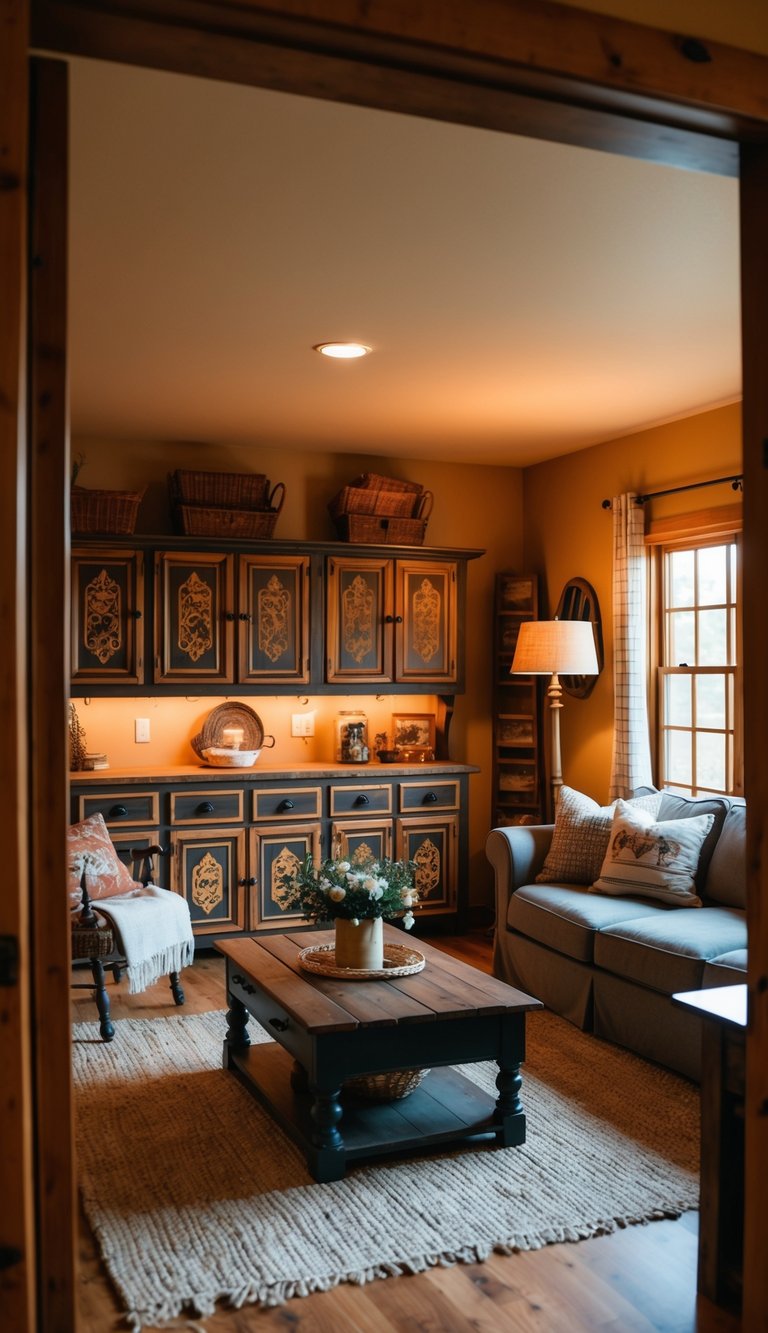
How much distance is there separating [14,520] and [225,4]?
2.48 feet

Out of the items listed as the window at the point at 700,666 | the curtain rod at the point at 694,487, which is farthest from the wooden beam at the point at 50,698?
the window at the point at 700,666

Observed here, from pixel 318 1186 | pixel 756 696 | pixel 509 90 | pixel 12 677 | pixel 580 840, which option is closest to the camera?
pixel 12 677

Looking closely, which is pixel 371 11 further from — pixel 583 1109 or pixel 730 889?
pixel 730 889

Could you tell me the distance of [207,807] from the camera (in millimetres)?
5516

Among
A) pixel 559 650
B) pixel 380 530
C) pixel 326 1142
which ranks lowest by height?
pixel 326 1142

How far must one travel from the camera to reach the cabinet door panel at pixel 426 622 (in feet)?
20.1

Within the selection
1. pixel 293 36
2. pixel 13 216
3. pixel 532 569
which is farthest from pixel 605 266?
pixel 532 569

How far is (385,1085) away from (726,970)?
46.4 inches

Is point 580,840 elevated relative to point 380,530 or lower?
lower

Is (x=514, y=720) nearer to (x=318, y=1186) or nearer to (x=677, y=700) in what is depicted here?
(x=677, y=700)

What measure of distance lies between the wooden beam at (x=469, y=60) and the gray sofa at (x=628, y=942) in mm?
2669

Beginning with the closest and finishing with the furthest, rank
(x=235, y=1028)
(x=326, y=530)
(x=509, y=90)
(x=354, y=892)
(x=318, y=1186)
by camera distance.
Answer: (x=509, y=90), (x=318, y=1186), (x=354, y=892), (x=235, y=1028), (x=326, y=530)

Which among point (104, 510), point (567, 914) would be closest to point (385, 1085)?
point (567, 914)

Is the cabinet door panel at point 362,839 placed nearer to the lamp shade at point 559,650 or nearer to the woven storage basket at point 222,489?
the lamp shade at point 559,650
